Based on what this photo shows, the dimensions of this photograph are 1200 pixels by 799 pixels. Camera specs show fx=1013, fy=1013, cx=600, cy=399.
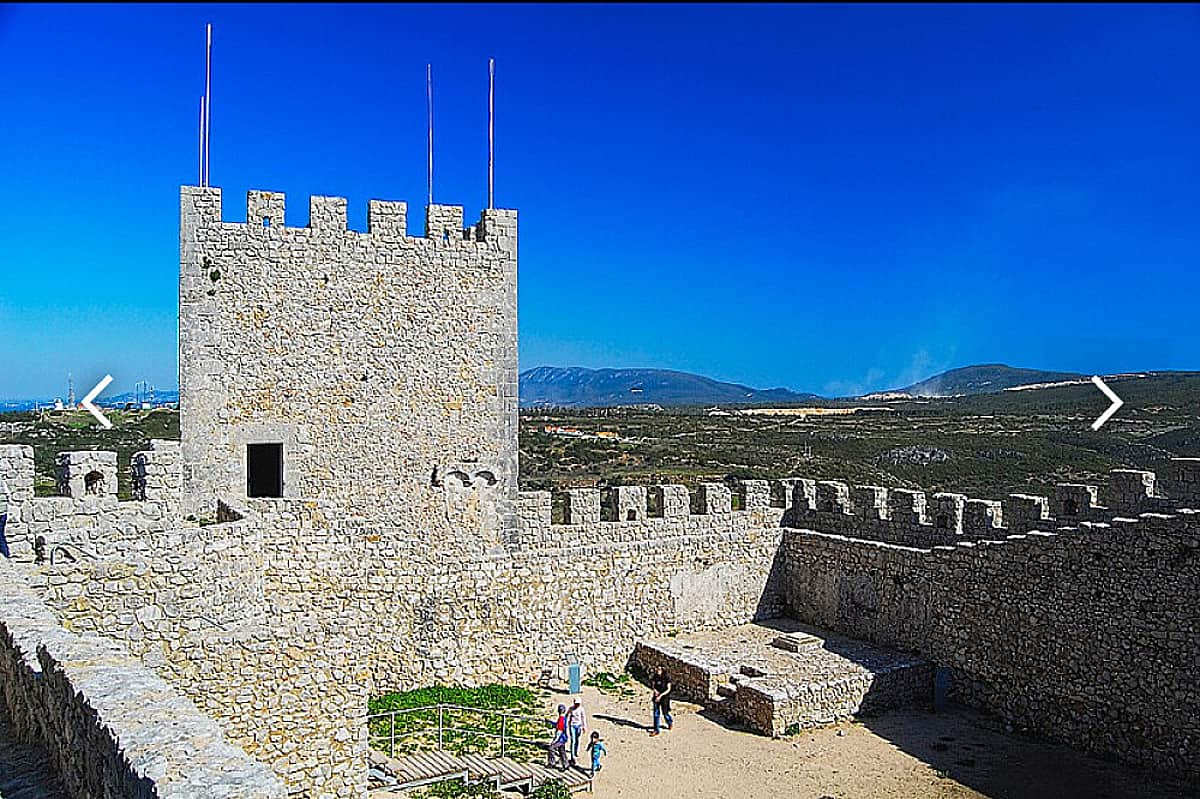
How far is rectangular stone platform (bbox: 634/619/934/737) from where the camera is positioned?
1191cm

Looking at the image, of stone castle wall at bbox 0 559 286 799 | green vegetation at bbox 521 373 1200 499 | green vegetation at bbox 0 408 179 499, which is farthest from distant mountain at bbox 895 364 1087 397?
stone castle wall at bbox 0 559 286 799

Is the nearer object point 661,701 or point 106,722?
point 106,722

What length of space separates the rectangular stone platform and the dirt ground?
0.25 metres

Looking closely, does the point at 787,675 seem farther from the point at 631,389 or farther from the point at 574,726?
the point at 631,389

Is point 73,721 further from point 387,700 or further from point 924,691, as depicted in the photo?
point 924,691

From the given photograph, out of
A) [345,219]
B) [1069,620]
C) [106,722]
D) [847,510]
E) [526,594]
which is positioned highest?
[345,219]

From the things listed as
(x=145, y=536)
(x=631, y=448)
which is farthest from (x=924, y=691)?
(x=631, y=448)

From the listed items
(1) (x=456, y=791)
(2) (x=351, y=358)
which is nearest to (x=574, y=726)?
(1) (x=456, y=791)

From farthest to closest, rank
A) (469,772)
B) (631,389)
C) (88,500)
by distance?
(631,389), (469,772), (88,500)

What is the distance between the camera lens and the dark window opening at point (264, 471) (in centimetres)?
1216

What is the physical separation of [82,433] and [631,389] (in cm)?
11894

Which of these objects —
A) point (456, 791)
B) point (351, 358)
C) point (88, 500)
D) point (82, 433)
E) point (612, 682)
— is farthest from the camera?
point (82, 433)

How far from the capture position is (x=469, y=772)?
32.9 ft

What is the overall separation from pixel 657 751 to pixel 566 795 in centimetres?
167
